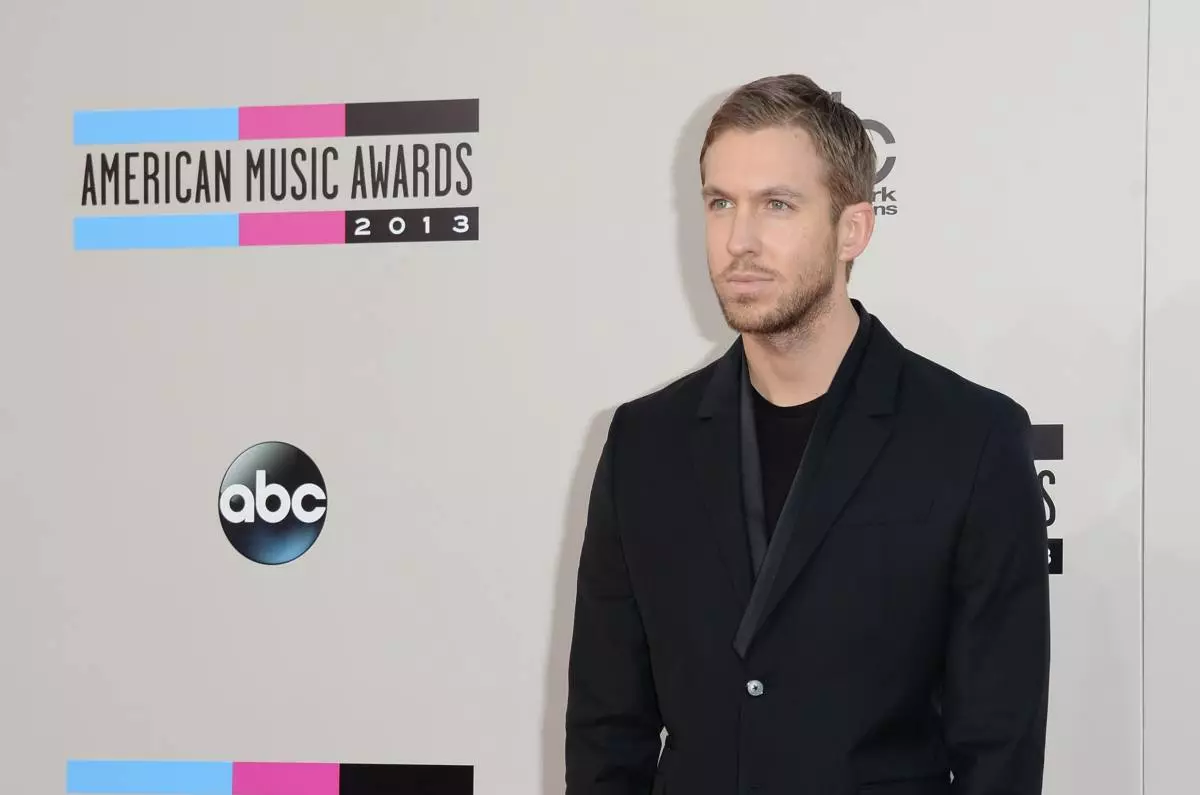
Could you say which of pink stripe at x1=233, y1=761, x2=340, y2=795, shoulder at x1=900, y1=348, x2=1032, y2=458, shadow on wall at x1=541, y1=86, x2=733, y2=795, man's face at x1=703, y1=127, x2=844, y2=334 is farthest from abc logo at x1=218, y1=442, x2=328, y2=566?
shoulder at x1=900, y1=348, x2=1032, y2=458

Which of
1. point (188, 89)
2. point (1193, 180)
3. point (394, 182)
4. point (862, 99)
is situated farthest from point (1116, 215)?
point (188, 89)

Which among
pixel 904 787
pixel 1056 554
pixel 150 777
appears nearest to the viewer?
pixel 904 787

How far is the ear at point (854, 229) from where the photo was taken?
1873 mm

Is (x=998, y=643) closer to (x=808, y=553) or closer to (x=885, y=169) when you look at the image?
(x=808, y=553)

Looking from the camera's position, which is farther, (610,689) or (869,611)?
(610,689)

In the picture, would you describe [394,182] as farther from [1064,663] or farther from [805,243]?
[1064,663]

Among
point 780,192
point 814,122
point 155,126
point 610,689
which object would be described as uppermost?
point 155,126

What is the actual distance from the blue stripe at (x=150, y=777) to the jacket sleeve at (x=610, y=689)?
3.74 ft

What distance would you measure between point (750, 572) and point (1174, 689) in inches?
44.5

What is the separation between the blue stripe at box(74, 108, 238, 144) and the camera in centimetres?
282

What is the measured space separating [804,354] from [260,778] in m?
1.56

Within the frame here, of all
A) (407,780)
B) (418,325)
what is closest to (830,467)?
(418,325)

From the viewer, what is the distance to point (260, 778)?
2.75 meters

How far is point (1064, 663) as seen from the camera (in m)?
2.48
